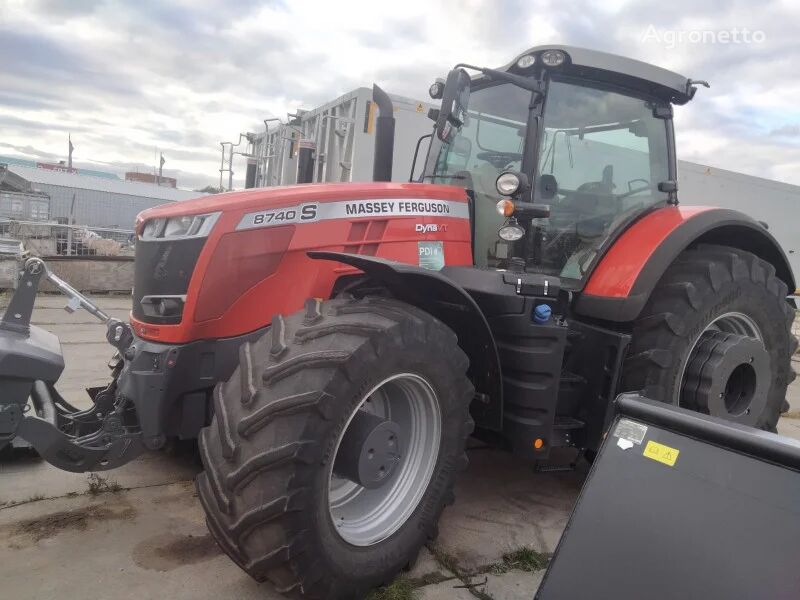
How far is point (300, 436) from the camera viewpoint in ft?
7.38

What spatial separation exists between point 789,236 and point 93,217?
17928mm

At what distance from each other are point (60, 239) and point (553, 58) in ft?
39.2

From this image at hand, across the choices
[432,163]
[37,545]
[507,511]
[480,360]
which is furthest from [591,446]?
[37,545]

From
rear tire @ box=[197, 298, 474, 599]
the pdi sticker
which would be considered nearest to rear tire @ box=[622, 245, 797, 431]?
the pdi sticker

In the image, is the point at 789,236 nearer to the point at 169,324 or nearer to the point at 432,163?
the point at 432,163

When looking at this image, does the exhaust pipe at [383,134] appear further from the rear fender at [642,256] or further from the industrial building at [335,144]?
the rear fender at [642,256]

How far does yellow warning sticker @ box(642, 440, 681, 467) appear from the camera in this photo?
2.14 metres

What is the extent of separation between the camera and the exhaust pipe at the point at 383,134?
3717mm

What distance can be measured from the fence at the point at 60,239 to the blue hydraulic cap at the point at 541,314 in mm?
11196

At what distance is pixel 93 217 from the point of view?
62.1 feet

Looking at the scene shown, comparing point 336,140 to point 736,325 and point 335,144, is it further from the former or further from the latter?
point 736,325

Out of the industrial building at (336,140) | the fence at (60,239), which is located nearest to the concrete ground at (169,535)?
the industrial building at (336,140)

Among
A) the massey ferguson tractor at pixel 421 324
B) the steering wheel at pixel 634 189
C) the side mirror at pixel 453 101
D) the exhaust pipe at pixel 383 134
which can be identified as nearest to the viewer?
the massey ferguson tractor at pixel 421 324

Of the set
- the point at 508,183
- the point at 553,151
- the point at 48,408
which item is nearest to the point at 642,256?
the point at 553,151
